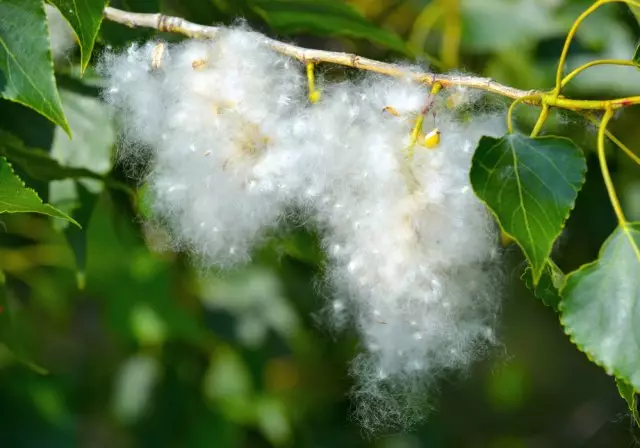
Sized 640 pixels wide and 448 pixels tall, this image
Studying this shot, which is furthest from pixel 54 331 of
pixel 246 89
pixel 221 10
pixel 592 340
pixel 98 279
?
pixel 592 340

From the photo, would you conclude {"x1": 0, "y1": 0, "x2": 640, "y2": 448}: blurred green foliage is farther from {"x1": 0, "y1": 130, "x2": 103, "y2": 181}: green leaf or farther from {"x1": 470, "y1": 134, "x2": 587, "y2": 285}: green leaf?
{"x1": 470, "y1": 134, "x2": 587, "y2": 285}: green leaf

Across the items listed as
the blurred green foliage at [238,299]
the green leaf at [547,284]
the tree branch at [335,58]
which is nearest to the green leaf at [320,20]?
the blurred green foliage at [238,299]

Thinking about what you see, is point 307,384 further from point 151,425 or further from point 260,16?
point 260,16

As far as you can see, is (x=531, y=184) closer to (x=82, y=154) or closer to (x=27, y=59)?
(x=27, y=59)

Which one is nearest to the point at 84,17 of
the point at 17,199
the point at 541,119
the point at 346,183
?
the point at 17,199

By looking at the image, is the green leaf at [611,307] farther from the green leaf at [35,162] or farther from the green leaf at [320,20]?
the green leaf at [35,162]

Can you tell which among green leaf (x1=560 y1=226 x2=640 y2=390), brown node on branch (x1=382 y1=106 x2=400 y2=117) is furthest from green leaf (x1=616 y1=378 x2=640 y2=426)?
brown node on branch (x1=382 y1=106 x2=400 y2=117)

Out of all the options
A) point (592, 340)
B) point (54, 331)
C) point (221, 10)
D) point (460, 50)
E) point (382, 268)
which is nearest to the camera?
point (592, 340)
